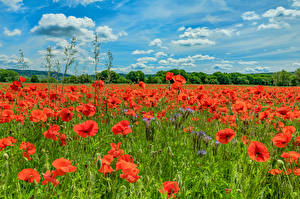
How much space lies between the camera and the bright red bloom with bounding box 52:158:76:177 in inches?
42.6

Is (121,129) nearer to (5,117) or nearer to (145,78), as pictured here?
(5,117)

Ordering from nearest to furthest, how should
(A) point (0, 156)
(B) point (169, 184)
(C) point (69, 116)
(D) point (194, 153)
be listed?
(B) point (169, 184) → (C) point (69, 116) → (A) point (0, 156) → (D) point (194, 153)

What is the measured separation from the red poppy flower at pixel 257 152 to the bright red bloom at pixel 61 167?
1.28m

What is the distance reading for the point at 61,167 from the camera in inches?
43.4

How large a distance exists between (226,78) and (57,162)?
52.8 meters

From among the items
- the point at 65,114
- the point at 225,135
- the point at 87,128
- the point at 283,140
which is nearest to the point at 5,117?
the point at 65,114

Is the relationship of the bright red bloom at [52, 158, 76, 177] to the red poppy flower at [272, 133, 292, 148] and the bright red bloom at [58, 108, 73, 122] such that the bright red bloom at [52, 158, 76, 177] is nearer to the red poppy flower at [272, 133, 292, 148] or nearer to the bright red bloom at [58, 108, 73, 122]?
the bright red bloom at [58, 108, 73, 122]

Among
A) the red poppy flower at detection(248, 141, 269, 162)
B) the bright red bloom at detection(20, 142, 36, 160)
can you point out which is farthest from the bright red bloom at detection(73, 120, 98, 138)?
the red poppy flower at detection(248, 141, 269, 162)

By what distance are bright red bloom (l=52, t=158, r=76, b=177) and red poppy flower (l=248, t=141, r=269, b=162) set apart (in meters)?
1.28

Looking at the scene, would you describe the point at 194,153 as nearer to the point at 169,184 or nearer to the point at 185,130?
the point at 185,130

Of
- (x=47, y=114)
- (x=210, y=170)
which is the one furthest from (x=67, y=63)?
(x=210, y=170)

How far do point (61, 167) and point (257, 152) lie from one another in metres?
1.41

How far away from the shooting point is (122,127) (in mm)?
1713

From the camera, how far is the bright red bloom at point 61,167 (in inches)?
42.6
